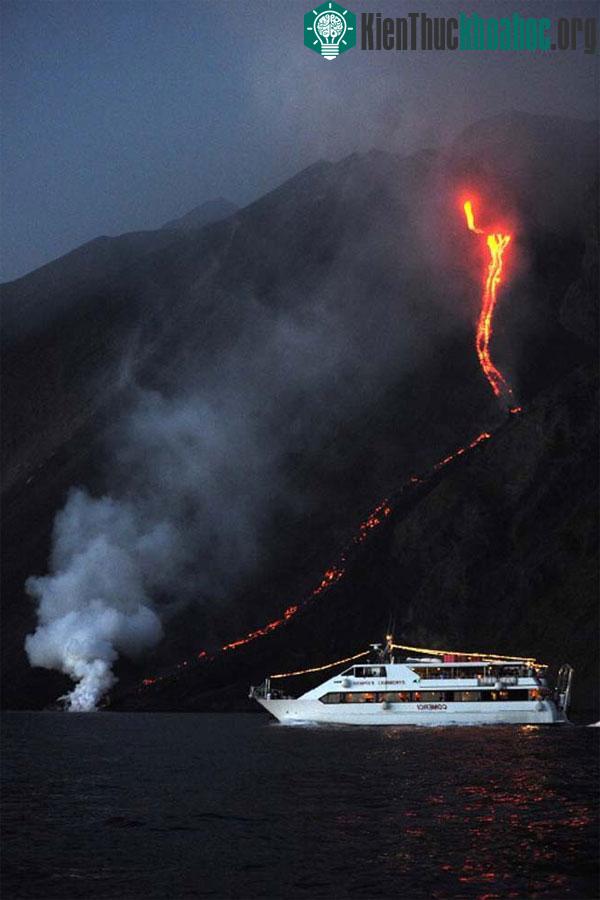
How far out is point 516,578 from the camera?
7136 inches

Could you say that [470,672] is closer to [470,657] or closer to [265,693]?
[470,657]

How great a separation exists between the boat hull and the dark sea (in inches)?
990

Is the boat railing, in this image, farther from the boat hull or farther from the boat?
the boat hull

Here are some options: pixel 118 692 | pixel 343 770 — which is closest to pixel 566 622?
pixel 118 692

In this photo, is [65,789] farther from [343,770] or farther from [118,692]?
[118,692]

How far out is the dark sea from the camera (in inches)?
1570

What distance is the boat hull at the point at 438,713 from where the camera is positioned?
12419 centimetres

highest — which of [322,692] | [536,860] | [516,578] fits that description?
[516,578]

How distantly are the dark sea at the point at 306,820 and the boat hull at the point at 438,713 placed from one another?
82.5ft

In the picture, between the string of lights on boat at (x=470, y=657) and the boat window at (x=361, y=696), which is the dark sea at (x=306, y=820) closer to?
the boat window at (x=361, y=696)

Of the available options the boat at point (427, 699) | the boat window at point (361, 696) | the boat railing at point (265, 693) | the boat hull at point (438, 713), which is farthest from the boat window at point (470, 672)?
the boat railing at point (265, 693)

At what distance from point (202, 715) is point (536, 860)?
133095mm

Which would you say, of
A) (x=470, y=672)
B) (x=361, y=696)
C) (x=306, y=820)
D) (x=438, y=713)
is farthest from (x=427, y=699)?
(x=306, y=820)

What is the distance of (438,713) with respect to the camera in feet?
411
